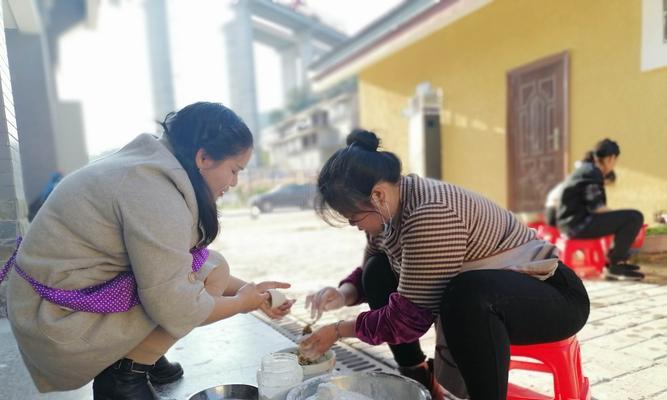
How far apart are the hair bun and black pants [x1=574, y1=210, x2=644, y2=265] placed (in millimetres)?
2792

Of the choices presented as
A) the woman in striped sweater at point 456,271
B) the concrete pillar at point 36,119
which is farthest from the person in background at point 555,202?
the concrete pillar at point 36,119

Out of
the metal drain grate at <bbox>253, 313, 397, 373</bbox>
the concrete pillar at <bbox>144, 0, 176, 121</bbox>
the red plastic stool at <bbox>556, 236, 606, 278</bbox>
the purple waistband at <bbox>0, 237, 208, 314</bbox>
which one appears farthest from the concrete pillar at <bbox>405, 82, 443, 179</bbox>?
the concrete pillar at <bbox>144, 0, 176, 121</bbox>

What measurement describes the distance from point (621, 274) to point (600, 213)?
1.52 feet

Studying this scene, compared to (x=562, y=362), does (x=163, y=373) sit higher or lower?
lower

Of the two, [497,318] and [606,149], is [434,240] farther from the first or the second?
[606,149]

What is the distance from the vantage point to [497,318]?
1251mm

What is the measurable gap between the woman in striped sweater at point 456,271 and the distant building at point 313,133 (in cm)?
2162

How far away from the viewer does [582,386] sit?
147 cm

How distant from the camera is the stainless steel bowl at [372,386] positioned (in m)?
1.26

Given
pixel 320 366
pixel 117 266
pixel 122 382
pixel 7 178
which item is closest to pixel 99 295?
pixel 117 266

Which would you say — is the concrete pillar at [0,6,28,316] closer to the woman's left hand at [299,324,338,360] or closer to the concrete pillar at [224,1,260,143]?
the woman's left hand at [299,324,338,360]

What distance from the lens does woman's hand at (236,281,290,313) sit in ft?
5.13

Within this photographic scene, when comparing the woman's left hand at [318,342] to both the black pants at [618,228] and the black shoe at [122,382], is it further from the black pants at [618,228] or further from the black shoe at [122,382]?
the black pants at [618,228]

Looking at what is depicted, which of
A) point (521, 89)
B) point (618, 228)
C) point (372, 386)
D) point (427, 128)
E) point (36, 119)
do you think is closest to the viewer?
point (372, 386)
